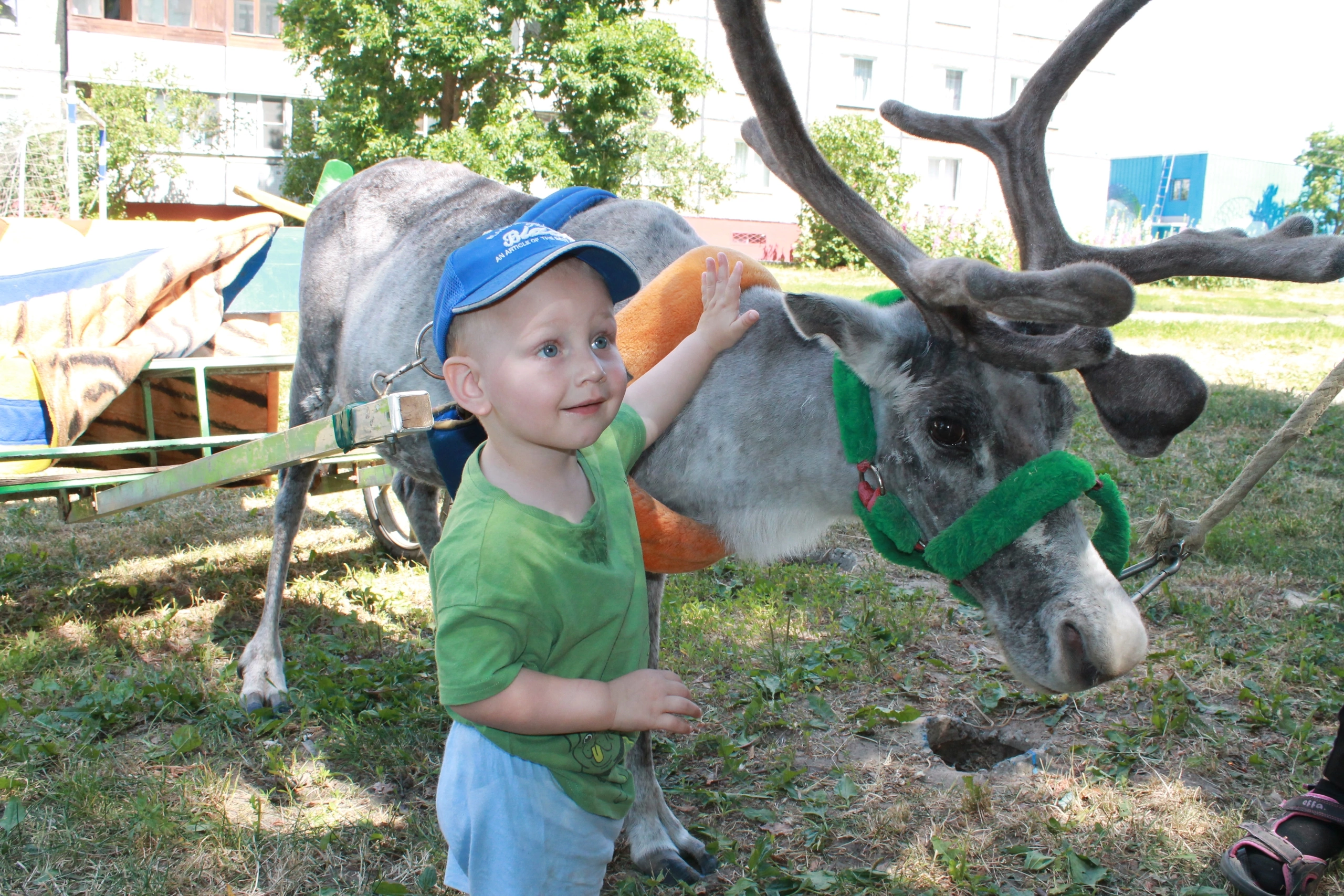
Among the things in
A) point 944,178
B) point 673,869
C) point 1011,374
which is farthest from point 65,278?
point 944,178

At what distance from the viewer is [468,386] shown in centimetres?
182

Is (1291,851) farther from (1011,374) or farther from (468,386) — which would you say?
(468,386)

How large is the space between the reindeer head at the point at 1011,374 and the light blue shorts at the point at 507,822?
113cm

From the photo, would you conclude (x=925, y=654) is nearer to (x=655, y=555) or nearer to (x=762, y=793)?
(x=762, y=793)

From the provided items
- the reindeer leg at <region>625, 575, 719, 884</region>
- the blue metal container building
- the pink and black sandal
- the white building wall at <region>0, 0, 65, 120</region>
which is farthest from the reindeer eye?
the blue metal container building

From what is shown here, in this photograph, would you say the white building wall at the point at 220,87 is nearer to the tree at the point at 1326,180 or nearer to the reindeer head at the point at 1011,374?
the reindeer head at the point at 1011,374

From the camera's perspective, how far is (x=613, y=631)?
1.90m

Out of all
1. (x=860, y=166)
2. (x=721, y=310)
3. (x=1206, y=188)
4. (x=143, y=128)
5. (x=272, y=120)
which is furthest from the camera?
(x=1206, y=188)

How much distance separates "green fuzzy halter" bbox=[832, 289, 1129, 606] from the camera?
7.19ft

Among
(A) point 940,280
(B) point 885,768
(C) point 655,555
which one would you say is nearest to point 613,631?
(C) point 655,555

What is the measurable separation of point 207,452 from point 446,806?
9.98 feet

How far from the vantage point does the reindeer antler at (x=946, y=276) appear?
6.53ft

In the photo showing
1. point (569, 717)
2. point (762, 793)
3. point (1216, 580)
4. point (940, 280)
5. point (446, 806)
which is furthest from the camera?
point (1216, 580)

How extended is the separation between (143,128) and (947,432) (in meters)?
32.2
